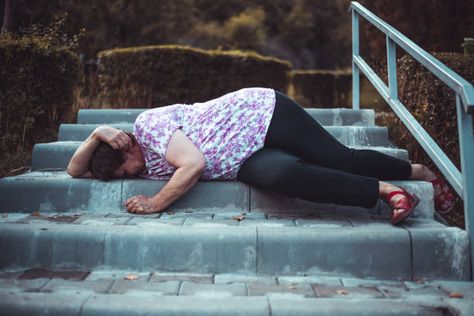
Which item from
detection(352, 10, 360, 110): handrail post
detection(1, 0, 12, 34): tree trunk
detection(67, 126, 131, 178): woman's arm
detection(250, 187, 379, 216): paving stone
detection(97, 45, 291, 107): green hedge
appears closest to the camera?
detection(67, 126, 131, 178): woman's arm

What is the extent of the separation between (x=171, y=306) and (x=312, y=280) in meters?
0.78

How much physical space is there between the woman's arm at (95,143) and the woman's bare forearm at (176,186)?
0.38 metres

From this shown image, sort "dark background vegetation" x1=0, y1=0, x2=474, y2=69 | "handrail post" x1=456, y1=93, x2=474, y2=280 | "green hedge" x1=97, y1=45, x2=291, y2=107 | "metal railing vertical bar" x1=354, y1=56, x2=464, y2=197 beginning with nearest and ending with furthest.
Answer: "handrail post" x1=456, y1=93, x2=474, y2=280 → "metal railing vertical bar" x1=354, y1=56, x2=464, y2=197 → "green hedge" x1=97, y1=45, x2=291, y2=107 → "dark background vegetation" x1=0, y1=0, x2=474, y2=69

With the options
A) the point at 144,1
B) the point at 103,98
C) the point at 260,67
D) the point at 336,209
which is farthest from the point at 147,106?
the point at 144,1

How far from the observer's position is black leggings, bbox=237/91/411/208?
278 cm

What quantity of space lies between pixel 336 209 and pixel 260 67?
20.3ft

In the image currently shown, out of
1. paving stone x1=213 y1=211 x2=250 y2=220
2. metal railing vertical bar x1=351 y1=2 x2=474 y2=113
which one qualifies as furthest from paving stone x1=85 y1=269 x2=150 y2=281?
metal railing vertical bar x1=351 y1=2 x2=474 y2=113

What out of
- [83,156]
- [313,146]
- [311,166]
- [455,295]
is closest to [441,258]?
[455,295]

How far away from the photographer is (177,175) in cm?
291

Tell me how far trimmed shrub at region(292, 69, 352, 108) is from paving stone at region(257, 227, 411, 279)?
11.0m

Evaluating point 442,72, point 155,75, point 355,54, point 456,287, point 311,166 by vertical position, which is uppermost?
point 155,75

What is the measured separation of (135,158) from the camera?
3211mm

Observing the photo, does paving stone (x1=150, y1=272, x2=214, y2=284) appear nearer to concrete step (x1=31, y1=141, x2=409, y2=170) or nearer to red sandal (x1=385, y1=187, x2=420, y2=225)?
red sandal (x1=385, y1=187, x2=420, y2=225)

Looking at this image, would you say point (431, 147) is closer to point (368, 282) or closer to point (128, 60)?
point (368, 282)
